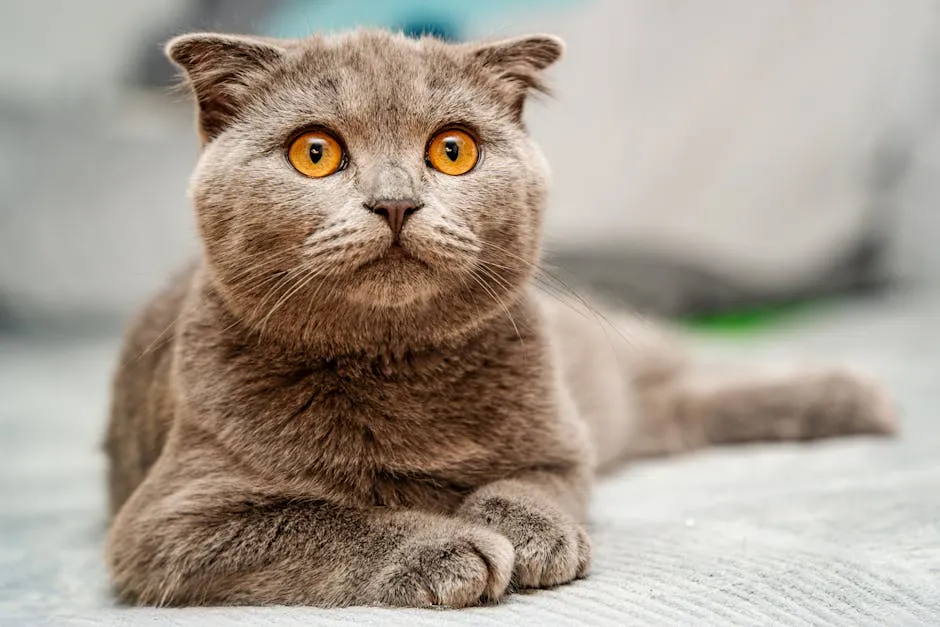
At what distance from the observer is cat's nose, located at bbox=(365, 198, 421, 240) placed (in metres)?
1.28

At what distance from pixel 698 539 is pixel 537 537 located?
345 mm

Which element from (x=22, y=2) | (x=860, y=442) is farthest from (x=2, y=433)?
(x=860, y=442)

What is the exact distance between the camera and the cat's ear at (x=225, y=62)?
1492 mm

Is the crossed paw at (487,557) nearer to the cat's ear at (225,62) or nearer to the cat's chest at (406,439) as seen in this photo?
the cat's chest at (406,439)

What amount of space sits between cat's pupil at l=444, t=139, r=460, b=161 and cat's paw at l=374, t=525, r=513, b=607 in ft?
1.67

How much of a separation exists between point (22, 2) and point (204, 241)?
2.44m

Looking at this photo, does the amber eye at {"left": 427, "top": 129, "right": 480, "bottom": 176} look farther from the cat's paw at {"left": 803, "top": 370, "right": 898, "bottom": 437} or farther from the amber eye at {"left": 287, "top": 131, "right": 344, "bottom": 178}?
the cat's paw at {"left": 803, "top": 370, "right": 898, "bottom": 437}

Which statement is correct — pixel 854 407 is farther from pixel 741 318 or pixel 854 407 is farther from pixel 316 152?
pixel 741 318

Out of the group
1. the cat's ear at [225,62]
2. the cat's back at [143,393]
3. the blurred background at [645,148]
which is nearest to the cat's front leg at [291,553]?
the cat's back at [143,393]

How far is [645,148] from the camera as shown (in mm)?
3867

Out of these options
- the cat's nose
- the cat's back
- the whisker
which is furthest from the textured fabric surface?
the cat's nose

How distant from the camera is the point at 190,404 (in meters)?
1.52

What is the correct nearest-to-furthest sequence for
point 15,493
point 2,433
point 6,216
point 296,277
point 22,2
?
1. point 296,277
2. point 15,493
3. point 2,433
4. point 22,2
5. point 6,216

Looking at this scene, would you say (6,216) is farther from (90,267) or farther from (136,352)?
(136,352)
